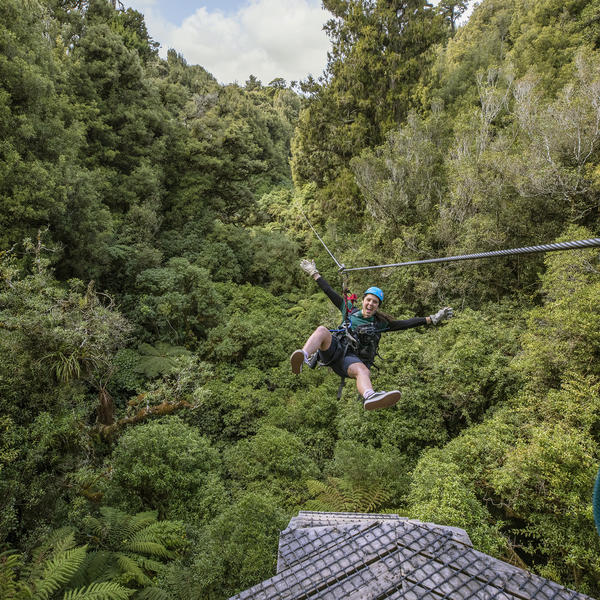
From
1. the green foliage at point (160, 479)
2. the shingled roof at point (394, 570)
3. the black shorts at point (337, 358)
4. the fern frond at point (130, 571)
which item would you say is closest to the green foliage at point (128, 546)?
the fern frond at point (130, 571)

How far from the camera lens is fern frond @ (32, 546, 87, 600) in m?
4.09

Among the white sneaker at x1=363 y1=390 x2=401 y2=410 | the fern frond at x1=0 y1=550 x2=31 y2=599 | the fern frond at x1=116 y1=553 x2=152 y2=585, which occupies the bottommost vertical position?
the fern frond at x1=116 y1=553 x2=152 y2=585

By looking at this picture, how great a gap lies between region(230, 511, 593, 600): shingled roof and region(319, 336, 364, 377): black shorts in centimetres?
170

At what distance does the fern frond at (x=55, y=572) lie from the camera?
4.09m

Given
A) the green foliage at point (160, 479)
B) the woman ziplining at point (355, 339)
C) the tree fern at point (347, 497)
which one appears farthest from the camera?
the green foliage at point (160, 479)

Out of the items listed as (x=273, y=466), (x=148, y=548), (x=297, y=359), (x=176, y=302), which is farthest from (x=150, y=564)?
(x=176, y=302)

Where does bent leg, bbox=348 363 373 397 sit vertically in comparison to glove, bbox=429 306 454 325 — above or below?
below

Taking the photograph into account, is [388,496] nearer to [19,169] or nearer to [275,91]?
[19,169]

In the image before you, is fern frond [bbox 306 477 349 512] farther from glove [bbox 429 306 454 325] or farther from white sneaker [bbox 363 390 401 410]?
glove [bbox 429 306 454 325]

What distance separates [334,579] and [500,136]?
12152 mm

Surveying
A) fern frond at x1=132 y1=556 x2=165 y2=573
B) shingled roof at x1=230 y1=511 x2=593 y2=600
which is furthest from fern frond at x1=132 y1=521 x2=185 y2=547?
shingled roof at x1=230 y1=511 x2=593 y2=600

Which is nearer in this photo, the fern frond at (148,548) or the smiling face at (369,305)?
the smiling face at (369,305)

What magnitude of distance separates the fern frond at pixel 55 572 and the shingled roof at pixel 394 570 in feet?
10.9

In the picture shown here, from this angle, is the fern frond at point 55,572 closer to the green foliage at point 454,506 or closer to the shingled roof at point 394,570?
the shingled roof at point 394,570
